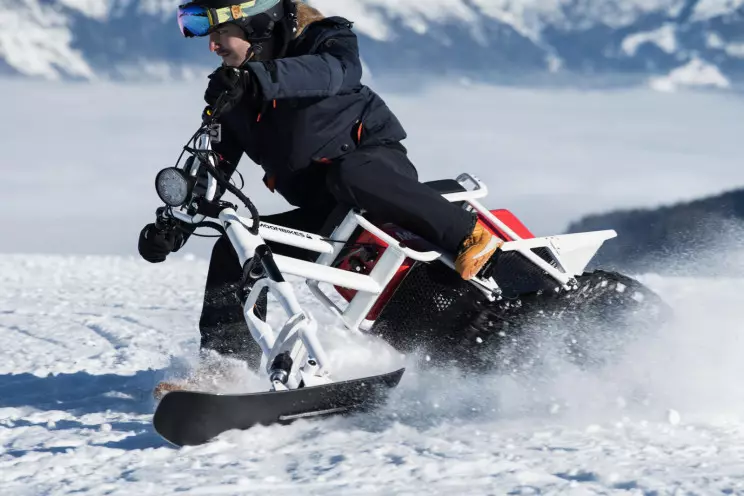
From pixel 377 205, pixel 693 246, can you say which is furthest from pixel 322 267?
pixel 693 246

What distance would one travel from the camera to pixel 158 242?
4.57 m

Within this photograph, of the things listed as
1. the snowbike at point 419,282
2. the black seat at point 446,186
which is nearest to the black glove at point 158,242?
the snowbike at point 419,282

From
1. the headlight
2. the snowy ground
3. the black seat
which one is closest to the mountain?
the snowy ground

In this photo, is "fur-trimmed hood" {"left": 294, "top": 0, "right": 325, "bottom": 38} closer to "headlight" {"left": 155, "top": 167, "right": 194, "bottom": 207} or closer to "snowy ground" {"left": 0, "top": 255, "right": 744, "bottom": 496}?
"headlight" {"left": 155, "top": 167, "right": 194, "bottom": 207}

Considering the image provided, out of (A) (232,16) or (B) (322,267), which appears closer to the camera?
(A) (232,16)

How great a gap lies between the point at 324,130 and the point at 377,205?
42 centimetres

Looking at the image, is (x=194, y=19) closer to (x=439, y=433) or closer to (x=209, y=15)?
(x=209, y=15)

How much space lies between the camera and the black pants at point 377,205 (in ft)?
13.6

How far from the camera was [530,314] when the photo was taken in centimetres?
445

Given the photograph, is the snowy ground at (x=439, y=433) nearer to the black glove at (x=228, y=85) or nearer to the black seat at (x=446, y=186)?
the black seat at (x=446, y=186)

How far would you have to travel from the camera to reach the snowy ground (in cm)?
320

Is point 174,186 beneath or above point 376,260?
above

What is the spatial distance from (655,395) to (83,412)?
2731mm

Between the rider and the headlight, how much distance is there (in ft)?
1.14
